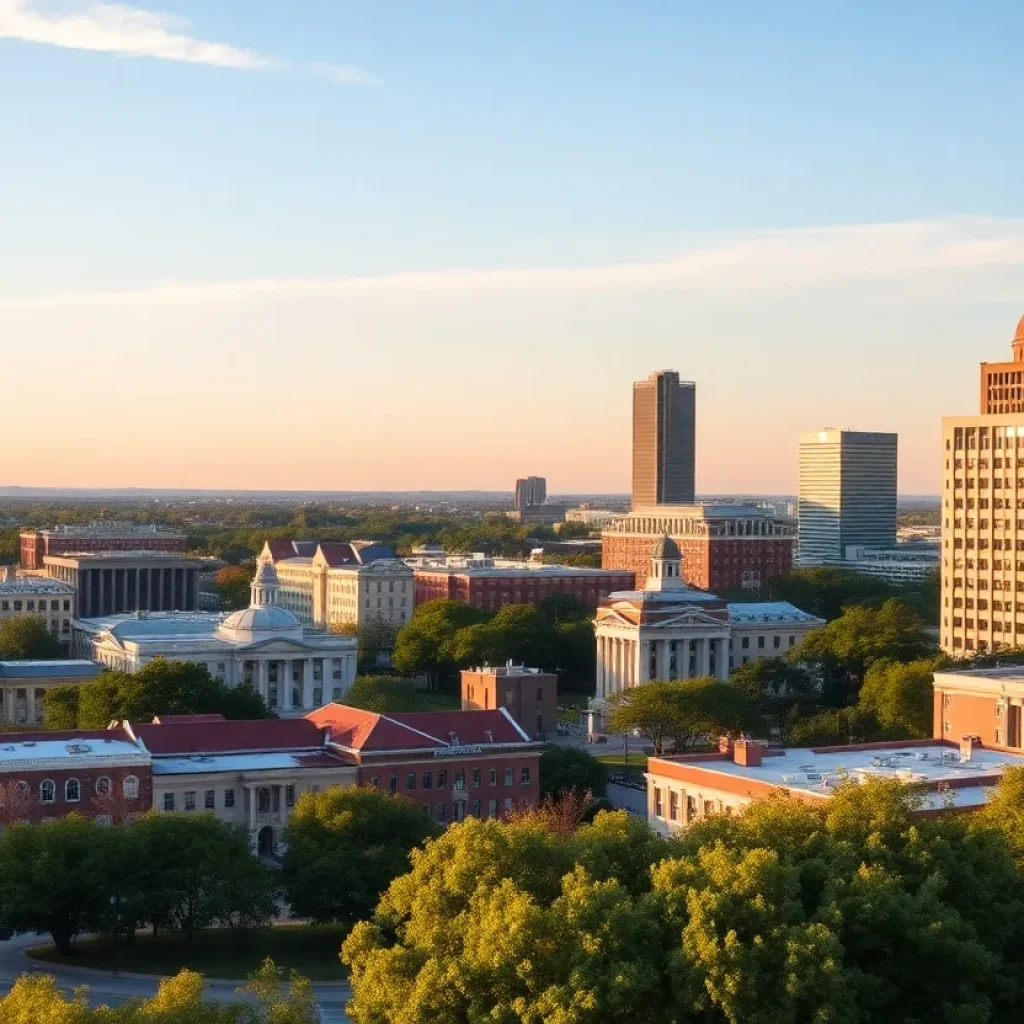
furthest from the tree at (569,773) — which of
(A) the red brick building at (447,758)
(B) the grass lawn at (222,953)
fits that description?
(B) the grass lawn at (222,953)

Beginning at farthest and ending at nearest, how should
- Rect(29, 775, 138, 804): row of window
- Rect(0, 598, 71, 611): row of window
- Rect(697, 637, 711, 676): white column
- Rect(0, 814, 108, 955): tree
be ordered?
1. Rect(0, 598, 71, 611): row of window
2. Rect(697, 637, 711, 676): white column
3. Rect(29, 775, 138, 804): row of window
4. Rect(0, 814, 108, 955): tree

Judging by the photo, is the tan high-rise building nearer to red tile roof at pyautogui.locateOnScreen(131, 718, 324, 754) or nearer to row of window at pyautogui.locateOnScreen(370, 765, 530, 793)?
row of window at pyautogui.locateOnScreen(370, 765, 530, 793)

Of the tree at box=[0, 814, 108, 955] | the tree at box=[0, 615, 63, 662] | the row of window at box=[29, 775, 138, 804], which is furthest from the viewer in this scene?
the tree at box=[0, 615, 63, 662]

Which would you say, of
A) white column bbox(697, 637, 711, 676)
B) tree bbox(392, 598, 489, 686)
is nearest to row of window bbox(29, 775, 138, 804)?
tree bbox(392, 598, 489, 686)

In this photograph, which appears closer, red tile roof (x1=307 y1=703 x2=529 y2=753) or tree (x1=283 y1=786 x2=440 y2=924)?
tree (x1=283 y1=786 x2=440 y2=924)

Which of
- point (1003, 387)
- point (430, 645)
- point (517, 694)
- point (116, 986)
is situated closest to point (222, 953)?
point (116, 986)

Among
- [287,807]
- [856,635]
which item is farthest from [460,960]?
[856,635]

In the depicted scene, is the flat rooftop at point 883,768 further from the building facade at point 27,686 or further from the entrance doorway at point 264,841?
the building facade at point 27,686

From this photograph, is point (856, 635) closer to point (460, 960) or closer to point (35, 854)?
point (35, 854)
